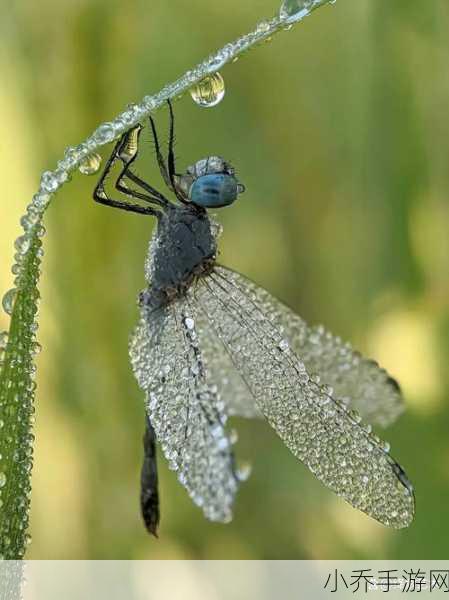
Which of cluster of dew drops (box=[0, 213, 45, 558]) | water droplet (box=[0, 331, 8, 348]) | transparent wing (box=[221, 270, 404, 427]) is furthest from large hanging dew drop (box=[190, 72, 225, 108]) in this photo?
transparent wing (box=[221, 270, 404, 427])

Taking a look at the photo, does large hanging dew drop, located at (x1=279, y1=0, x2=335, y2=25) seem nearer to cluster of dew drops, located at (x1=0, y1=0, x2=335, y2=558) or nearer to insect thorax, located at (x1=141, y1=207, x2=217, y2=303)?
cluster of dew drops, located at (x1=0, y1=0, x2=335, y2=558)

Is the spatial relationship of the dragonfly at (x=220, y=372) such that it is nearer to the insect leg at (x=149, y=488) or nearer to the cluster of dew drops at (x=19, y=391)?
the insect leg at (x=149, y=488)

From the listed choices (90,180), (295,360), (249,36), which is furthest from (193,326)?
(249,36)

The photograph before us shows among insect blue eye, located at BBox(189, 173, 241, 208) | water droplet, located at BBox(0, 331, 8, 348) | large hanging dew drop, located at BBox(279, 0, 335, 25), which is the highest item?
insect blue eye, located at BBox(189, 173, 241, 208)

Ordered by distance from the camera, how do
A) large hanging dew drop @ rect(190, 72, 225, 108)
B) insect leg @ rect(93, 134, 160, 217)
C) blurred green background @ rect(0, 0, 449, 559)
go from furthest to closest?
blurred green background @ rect(0, 0, 449, 559) < insect leg @ rect(93, 134, 160, 217) < large hanging dew drop @ rect(190, 72, 225, 108)

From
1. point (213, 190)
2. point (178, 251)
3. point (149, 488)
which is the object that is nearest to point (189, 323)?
point (178, 251)

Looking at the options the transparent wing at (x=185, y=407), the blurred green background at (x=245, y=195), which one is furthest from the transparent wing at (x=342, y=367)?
the blurred green background at (x=245, y=195)
